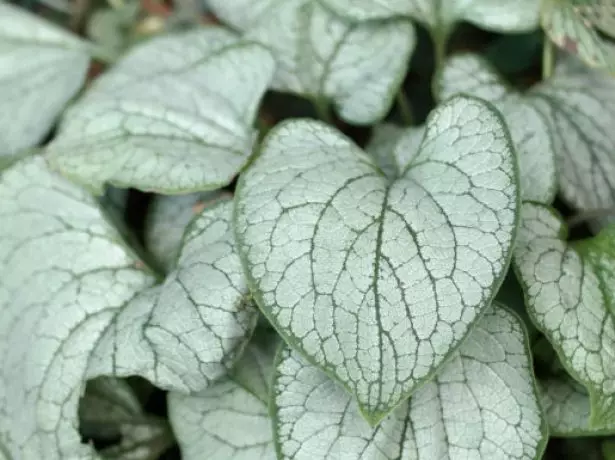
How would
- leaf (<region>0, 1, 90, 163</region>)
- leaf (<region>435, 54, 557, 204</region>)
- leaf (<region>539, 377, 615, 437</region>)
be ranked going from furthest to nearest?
1. leaf (<region>0, 1, 90, 163</region>)
2. leaf (<region>435, 54, 557, 204</region>)
3. leaf (<region>539, 377, 615, 437</region>)

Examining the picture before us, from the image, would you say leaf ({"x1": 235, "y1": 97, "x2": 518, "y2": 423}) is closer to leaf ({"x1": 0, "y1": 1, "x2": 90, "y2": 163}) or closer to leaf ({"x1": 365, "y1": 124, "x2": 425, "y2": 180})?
leaf ({"x1": 365, "y1": 124, "x2": 425, "y2": 180})

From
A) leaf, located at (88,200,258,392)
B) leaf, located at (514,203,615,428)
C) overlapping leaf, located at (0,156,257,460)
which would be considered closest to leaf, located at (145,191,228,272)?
overlapping leaf, located at (0,156,257,460)

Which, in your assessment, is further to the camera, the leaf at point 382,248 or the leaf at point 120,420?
the leaf at point 120,420

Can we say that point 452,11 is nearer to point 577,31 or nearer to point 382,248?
point 577,31

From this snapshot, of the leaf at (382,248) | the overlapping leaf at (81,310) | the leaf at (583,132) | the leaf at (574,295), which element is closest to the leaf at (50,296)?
the overlapping leaf at (81,310)

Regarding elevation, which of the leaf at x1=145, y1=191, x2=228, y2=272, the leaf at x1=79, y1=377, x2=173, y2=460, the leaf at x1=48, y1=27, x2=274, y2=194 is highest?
the leaf at x1=48, y1=27, x2=274, y2=194

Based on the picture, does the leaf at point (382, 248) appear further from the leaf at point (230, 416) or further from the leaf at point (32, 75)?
the leaf at point (32, 75)
